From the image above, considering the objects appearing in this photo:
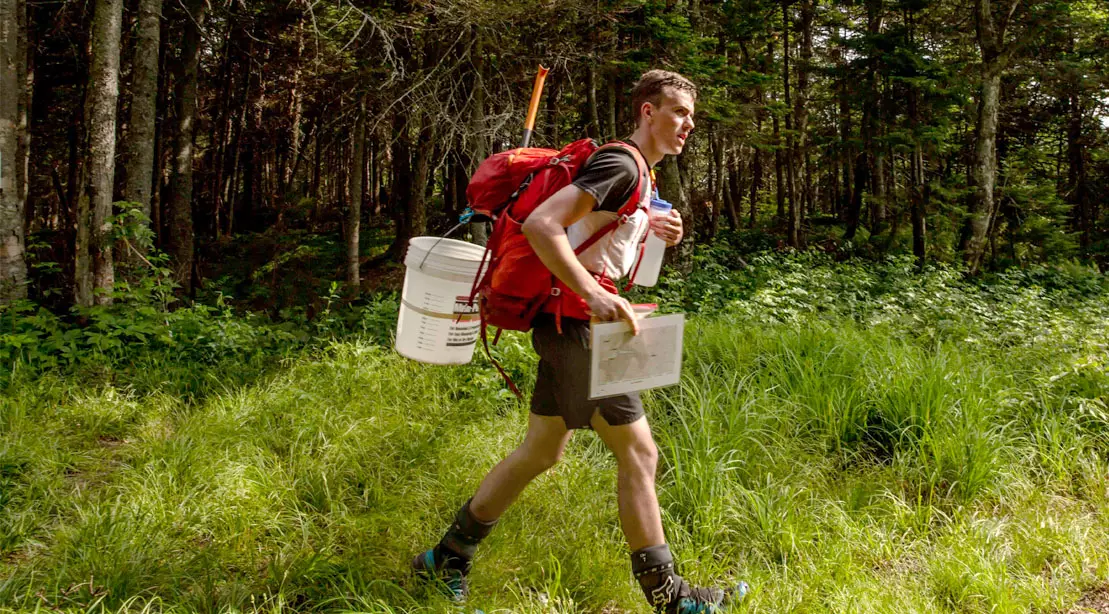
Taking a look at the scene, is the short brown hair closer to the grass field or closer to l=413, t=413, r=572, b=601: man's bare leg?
l=413, t=413, r=572, b=601: man's bare leg

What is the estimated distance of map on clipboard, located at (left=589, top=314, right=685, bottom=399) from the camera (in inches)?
88.7

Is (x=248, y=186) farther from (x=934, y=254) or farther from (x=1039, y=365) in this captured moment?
(x=1039, y=365)

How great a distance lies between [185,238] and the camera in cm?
1091

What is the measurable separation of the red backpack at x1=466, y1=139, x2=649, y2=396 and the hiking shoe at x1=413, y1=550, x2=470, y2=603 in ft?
3.36

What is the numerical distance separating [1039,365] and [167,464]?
564cm

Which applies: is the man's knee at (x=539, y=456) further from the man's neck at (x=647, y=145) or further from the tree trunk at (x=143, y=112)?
the tree trunk at (x=143, y=112)

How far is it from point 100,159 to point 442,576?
19.1 ft

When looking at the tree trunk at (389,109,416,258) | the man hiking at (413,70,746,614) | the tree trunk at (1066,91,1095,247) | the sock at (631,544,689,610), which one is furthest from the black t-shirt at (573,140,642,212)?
the tree trunk at (1066,91,1095,247)

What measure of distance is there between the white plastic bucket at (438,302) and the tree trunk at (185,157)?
8.84m

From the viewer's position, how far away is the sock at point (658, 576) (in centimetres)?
255

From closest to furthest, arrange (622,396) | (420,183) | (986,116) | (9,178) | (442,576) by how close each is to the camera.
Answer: (622,396) → (442,576) → (9,178) → (420,183) → (986,116)

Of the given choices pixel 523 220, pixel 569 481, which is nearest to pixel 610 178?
pixel 523 220

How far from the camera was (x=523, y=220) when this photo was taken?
8.20 ft

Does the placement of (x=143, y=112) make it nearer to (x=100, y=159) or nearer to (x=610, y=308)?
(x=100, y=159)
